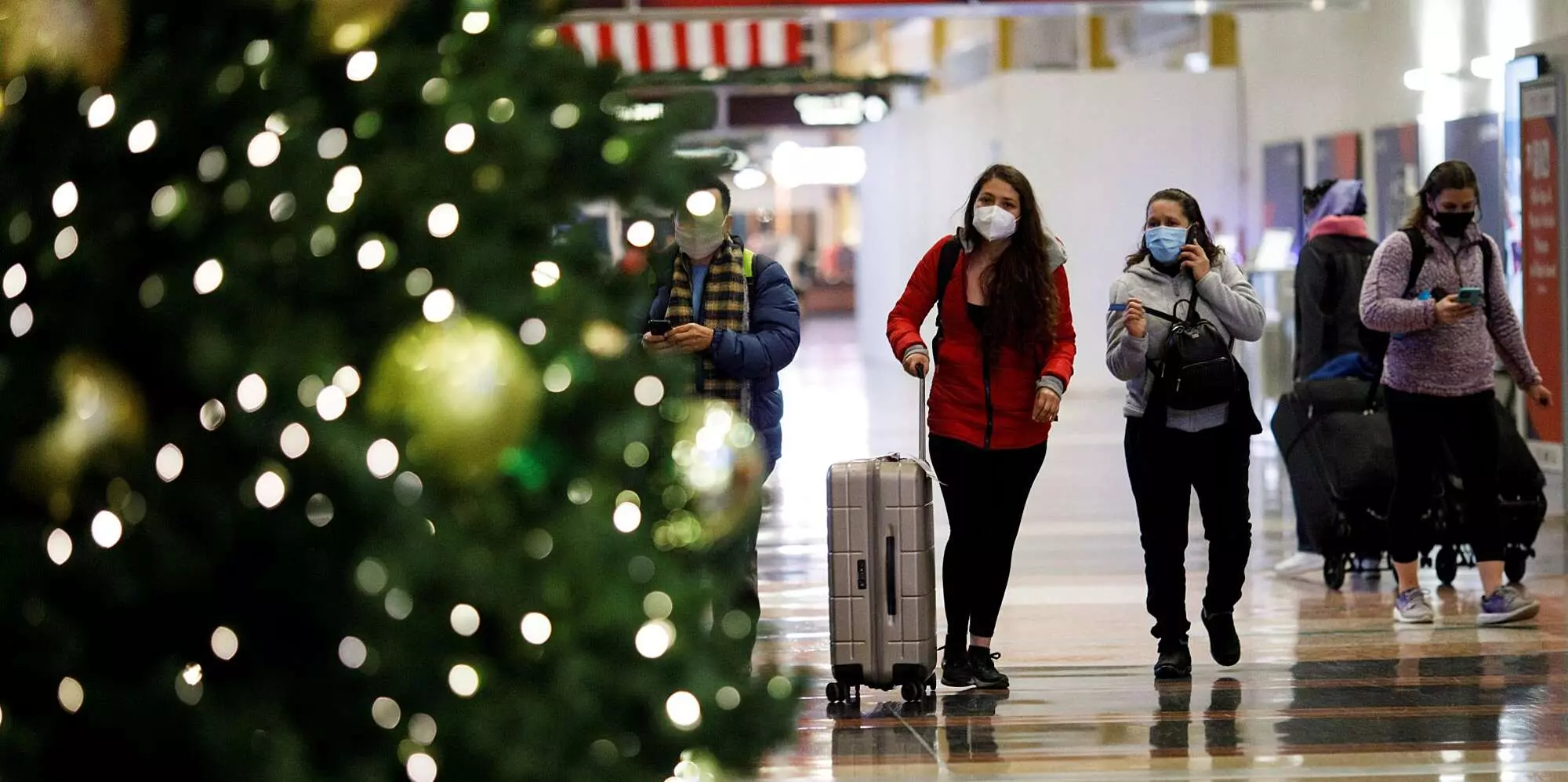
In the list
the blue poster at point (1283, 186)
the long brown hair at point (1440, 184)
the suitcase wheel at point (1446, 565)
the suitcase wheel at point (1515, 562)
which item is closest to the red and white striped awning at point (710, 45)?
the blue poster at point (1283, 186)

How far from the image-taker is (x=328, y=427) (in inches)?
78.7

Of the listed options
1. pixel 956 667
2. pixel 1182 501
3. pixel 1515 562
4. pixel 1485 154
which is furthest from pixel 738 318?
pixel 1485 154

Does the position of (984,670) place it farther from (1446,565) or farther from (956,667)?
(1446,565)

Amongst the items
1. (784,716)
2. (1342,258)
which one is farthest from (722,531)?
(1342,258)

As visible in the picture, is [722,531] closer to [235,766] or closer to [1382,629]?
[235,766]

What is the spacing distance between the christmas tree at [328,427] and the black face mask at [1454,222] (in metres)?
5.30

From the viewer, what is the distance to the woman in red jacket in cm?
579

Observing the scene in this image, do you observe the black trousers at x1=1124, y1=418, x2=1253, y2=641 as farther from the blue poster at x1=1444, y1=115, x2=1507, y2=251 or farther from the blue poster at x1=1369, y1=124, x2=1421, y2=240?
the blue poster at x1=1369, y1=124, x2=1421, y2=240

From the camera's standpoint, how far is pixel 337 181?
2.13 metres

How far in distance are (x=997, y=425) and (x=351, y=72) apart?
3.79 meters

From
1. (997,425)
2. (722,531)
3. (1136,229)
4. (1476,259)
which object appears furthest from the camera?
(1136,229)

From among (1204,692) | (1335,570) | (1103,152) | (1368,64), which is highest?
(1368,64)

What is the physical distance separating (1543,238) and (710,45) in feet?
47.6

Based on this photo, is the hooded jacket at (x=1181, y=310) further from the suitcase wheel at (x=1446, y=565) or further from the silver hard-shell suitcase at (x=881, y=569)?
the suitcase wheel at (x=1446, y=565)
